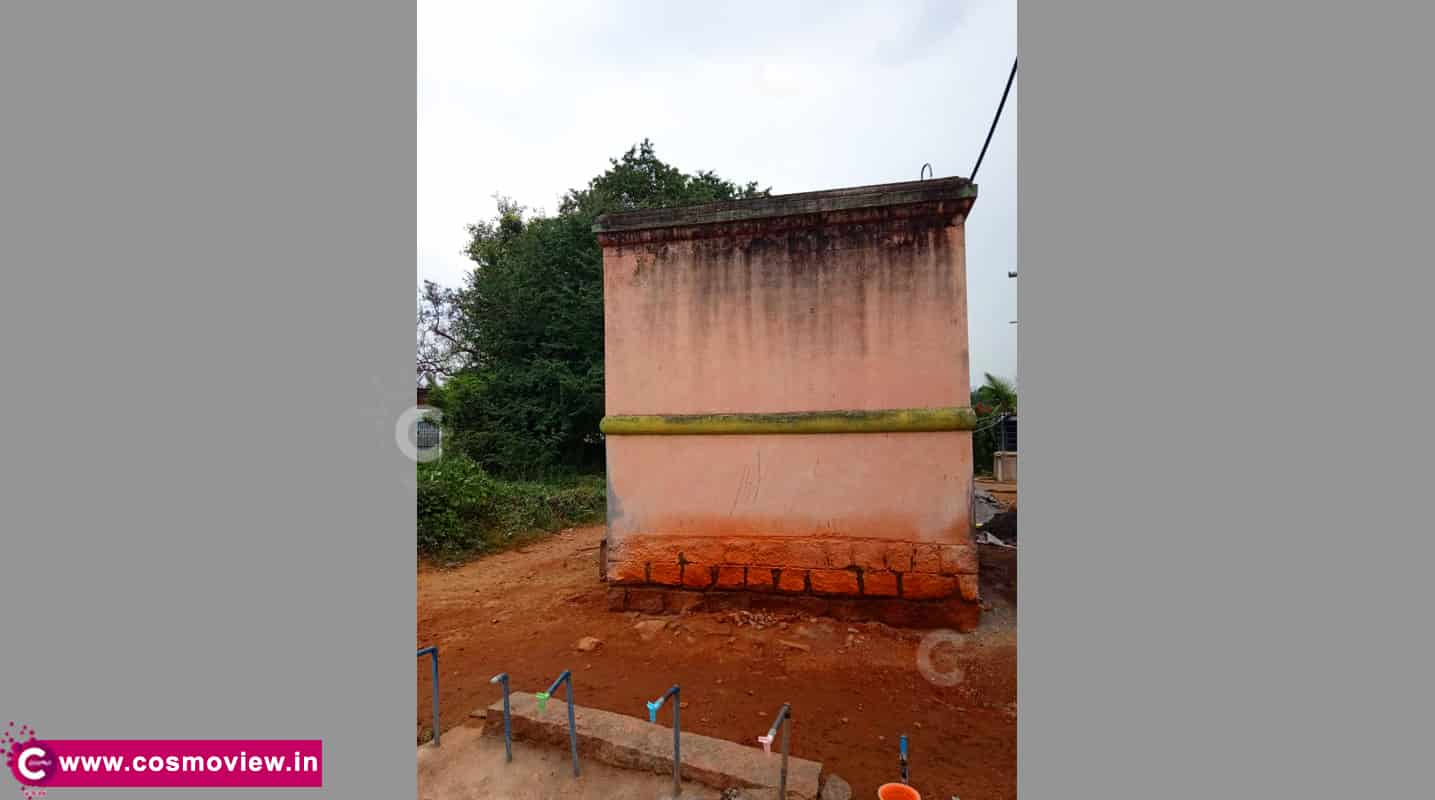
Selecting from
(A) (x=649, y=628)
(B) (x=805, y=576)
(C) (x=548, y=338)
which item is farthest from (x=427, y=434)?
(B) (x=805, y=576)

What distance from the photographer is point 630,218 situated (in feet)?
18.4

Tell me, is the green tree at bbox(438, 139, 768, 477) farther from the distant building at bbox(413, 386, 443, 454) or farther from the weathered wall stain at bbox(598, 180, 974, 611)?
the weathered wall stain at bbox(598, 180, 974, 611)

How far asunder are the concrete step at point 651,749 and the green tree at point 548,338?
36.7 feet

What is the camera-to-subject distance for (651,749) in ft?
9.38

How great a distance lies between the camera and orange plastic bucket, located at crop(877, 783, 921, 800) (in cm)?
248

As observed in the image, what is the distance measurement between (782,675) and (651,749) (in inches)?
62.4

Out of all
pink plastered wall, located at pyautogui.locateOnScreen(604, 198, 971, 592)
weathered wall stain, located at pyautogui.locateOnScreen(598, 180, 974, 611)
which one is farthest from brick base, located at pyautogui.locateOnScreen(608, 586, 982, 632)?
pink plastered wall, located at pyautogui.locateOnScreen(604, 198, 971, 592)

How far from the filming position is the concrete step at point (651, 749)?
2.66 meters

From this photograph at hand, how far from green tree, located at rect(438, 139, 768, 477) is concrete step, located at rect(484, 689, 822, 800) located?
11.2 metres

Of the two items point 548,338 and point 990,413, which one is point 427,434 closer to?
point 548,338

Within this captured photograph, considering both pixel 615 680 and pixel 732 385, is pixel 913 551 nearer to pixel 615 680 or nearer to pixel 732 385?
pixel 732 385

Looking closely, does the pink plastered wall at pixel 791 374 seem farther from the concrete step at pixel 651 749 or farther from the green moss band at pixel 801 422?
the concrete step at pixel 651 749

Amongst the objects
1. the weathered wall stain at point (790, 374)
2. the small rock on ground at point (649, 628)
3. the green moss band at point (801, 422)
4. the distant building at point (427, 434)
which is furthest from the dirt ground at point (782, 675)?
the distant building at point (427, 434)

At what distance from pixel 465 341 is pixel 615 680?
51.2ft
